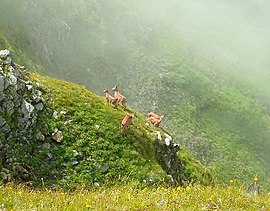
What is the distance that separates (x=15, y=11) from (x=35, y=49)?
6634 millimetres

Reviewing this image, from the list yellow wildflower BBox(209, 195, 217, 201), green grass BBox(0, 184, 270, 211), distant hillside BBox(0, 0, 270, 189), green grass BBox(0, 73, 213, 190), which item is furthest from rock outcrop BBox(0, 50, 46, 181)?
distant hillside BBox(0, 0, 270, 189)

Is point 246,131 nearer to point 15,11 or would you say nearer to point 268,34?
point 15,11

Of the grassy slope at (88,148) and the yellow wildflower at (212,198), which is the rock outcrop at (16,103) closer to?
the grassy slope at (88,148)

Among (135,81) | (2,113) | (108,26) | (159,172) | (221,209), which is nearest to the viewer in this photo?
(221,209)

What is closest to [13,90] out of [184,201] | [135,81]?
[184,201]

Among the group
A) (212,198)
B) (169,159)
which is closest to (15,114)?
(169,159)

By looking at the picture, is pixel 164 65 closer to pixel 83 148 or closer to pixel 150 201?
pixel 83 148

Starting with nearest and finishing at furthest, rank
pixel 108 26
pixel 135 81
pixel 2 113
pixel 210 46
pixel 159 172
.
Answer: pixel 2 113 → pixel 159 172 → pixel 135 81 → pixel 108 26 → pixel 210 46

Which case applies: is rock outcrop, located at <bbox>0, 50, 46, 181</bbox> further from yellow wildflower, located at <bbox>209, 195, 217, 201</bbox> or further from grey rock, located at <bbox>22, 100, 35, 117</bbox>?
yellow wildflower, located at <bbox>209, 195, 217, 201</bbox>

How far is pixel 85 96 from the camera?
104 ft

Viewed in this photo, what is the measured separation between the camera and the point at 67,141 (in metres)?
26.7

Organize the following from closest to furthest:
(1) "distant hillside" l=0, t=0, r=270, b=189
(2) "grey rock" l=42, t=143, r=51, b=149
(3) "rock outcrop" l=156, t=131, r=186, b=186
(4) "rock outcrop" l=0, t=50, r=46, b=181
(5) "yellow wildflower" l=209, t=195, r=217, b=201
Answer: (5) "yellow wildflower" l=209, t=195, r=217, b=201
(4) "rock outcrop" l=0, t=50, r=46, b=181
(2) "grey rock" l=42, t=143, r=51, b=149
(3) "rock outcrop" l=156, t=131, r=186, b=186
(1) "distant hillside" l=0, t=0, r=270, b=189

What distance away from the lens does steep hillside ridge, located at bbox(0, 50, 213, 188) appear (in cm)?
2384

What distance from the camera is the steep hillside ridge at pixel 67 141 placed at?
78.2 feet
